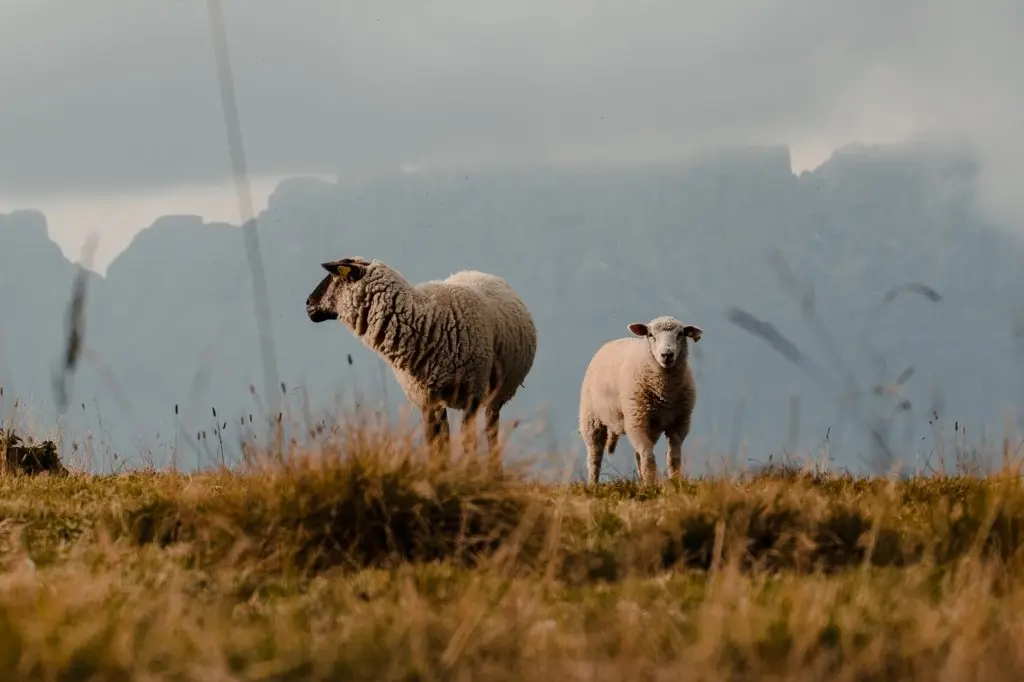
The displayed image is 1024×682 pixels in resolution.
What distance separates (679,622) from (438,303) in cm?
656

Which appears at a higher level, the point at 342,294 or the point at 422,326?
the point at 342,294

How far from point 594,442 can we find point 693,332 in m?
2.23

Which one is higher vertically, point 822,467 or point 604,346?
point 604,346

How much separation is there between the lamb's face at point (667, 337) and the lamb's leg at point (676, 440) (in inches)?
25.4

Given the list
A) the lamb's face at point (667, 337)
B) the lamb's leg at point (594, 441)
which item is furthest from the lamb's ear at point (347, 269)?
the lamb's leg at point (594, 441)

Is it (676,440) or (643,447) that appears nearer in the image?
(643,447)

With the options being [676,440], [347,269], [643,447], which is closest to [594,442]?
[676,440]

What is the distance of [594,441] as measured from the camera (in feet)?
42.1

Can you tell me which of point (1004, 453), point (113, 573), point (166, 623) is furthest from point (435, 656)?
point (1004, 453)

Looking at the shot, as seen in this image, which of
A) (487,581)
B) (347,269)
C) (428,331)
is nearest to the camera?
(487,581)

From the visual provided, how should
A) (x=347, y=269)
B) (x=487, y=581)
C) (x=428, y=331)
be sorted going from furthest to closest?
(x=347, y=269)
(x=428, y=331)
(x=487, y=581)

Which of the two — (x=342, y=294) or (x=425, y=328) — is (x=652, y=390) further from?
(x=342, y=294)

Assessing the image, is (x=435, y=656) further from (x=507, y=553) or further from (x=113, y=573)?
(x=113, y=573)

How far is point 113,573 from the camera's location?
536 centimetres
